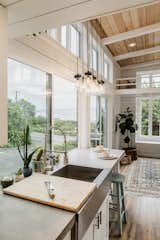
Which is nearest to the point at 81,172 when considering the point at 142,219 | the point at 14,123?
the point at 14,123

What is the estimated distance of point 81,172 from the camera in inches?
82.5

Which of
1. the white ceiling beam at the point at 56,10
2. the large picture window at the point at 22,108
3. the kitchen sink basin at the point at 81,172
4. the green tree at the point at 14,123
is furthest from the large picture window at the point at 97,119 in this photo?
the white ceiling beam at the point at 56,10

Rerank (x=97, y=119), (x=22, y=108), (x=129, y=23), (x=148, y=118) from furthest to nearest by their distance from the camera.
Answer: (x=148, y=118)
(x=97, y=119)
(x=129, y=23)
(x=22, y=108)

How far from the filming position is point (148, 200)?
3.31 meters

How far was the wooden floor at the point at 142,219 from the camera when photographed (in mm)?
2334

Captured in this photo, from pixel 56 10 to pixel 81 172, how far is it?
1.63 metres

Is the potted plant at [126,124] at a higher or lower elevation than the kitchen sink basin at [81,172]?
higher

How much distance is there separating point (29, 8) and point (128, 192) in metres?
3.57

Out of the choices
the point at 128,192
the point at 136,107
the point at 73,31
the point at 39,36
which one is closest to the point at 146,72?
the point at 136,107

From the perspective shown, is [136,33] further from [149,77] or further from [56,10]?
[56,10]

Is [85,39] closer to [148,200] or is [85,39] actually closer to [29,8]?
[29,8]

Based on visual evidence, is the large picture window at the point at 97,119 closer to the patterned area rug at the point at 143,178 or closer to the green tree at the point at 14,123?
the patterned area rug at the point at 143,178

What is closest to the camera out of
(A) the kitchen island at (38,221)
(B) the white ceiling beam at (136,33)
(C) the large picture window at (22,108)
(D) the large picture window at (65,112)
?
(A) the kitchen island at (38,221)

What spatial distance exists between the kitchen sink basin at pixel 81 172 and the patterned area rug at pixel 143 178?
6.62ft
